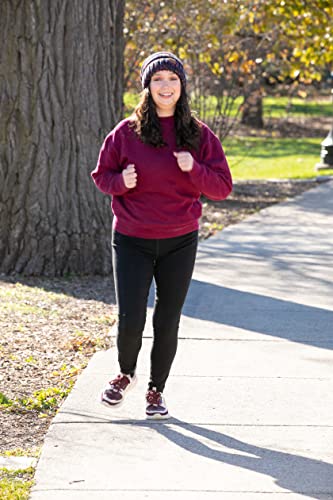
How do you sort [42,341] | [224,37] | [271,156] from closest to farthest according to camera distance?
1. [42,341]
2. [224,37]
3. [271,156]

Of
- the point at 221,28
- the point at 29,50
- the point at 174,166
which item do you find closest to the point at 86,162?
the point at 29,50

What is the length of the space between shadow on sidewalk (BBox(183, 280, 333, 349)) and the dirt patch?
0.69m

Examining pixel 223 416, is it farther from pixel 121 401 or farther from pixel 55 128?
pixel 55 128

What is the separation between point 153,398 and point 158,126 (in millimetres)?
1360

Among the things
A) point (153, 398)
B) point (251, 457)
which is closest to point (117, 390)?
point (153, 398)

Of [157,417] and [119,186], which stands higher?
[119,186]

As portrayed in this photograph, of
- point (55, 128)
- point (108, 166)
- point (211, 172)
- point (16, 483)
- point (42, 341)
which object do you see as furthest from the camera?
point (55, 128)

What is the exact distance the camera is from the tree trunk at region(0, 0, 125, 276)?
28.0 ft

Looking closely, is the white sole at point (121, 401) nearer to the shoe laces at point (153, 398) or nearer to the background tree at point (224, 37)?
the shoe laces at point (153, 398)

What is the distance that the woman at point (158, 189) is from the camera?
16.2 feet

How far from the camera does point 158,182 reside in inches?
195

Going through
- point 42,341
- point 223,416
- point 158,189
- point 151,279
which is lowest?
point 42,341

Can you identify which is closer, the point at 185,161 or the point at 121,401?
the point at 185,161

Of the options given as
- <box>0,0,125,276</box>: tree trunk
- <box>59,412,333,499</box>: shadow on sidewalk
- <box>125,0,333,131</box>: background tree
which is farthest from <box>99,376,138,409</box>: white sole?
<box>125,0,333,131</box>: background tree
